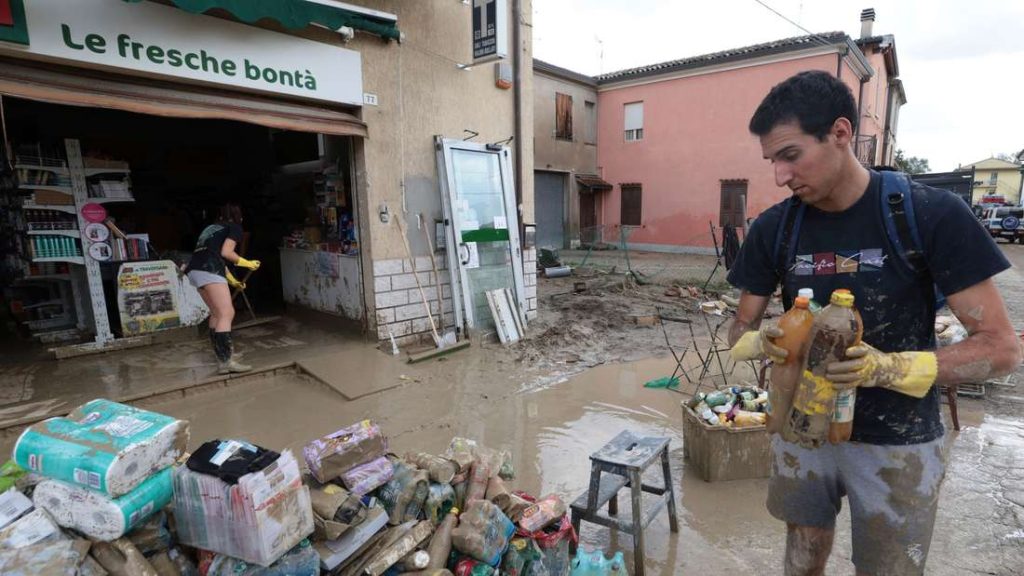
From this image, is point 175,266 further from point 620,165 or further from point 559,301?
point 620,165

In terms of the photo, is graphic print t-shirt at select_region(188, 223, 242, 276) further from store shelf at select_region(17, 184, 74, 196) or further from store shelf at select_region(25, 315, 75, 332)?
store shelf at select_region(25, 315, 75, 332)

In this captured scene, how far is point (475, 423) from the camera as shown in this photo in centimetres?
466

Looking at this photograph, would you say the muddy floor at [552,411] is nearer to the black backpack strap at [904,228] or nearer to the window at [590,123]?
the black backpack strap at [904,228]

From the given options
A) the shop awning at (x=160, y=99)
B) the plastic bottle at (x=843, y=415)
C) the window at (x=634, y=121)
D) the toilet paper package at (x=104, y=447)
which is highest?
the window at (x=634, y=121)

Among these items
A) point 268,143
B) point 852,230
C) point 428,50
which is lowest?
point 852,230

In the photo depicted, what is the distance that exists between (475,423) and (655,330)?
4.11 m

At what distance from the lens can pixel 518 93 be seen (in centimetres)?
730

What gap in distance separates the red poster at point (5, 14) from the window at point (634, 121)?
18296 millimetres

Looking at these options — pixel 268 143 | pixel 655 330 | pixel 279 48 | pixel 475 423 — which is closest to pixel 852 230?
pixel 475 423

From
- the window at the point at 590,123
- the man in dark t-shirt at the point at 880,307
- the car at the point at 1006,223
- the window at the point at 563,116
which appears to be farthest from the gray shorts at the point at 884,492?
the car at the point at 1006,223

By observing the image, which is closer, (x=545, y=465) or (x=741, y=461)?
(x=741, y=461)

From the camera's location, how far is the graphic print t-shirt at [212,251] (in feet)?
17.4

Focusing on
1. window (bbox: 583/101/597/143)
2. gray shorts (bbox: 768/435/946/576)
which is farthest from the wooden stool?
window (bbox: 583/101/597/143)

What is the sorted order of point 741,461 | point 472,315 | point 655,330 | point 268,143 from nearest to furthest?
point 741,461 → point 472,315 → point 655,330 → point 268,143
